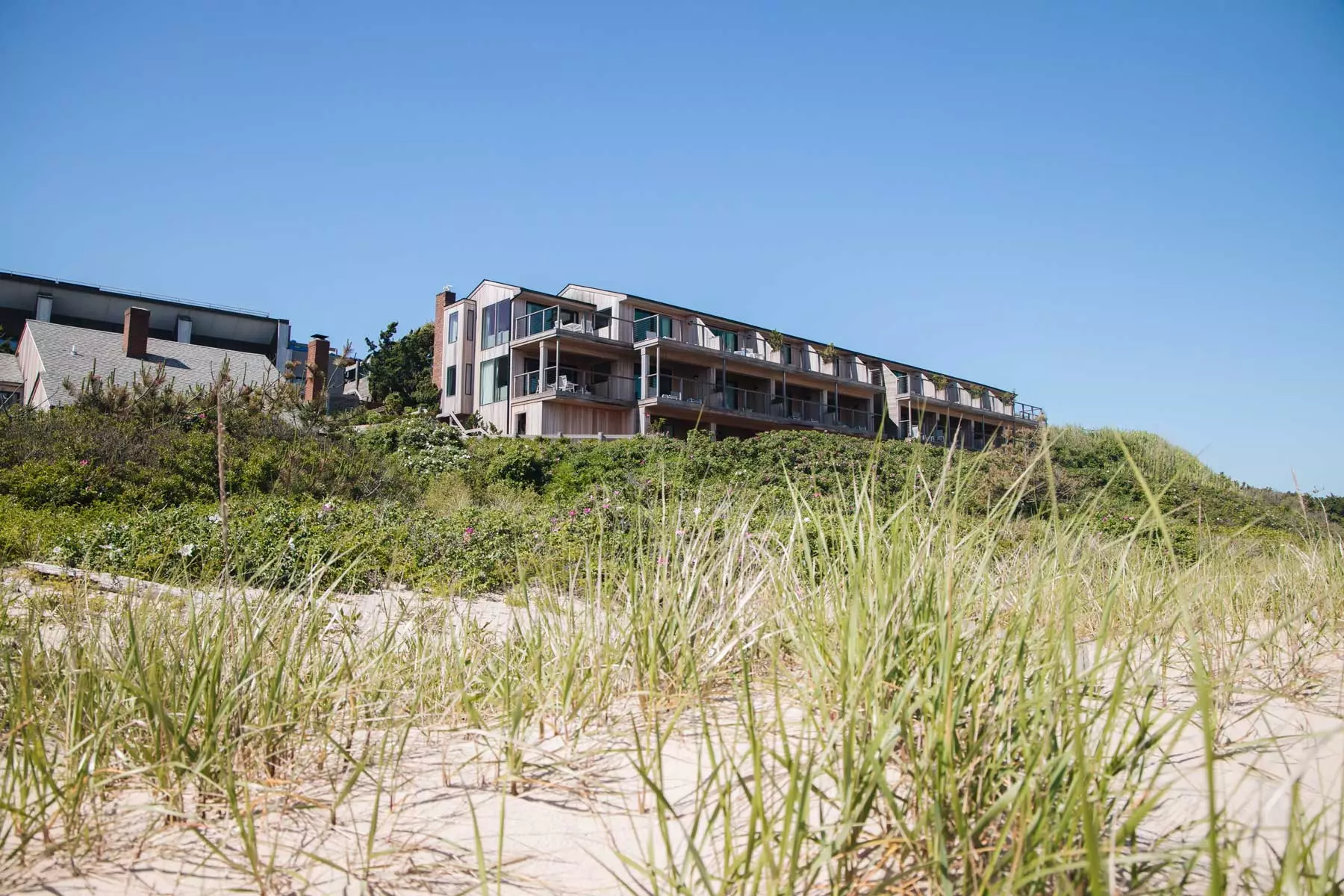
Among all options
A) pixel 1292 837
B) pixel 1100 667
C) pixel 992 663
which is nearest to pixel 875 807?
pixel 992 663

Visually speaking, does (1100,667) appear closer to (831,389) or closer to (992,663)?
(992,663)

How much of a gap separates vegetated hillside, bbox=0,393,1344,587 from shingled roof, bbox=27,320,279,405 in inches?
421

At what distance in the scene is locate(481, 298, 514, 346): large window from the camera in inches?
1283

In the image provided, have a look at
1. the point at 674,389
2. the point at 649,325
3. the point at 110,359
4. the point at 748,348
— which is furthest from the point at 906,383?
the point at 110,359

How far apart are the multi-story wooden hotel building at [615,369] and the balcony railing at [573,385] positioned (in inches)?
2.3

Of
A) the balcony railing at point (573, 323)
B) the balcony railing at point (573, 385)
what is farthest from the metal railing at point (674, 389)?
the balcony railing at point (573, 323)

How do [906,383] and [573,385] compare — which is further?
[906,383]

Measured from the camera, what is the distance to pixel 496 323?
109 feet

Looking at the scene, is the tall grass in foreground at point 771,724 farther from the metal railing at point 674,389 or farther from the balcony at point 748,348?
the balcony at point 748,348

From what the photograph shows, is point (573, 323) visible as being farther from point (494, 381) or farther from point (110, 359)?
point (110, 359)

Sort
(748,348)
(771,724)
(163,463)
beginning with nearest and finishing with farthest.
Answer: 1. (771,724)
2. (163,463)
3. (748,348)

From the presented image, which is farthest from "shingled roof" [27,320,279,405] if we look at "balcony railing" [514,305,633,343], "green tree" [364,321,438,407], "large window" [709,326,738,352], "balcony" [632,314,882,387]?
"large window" [709,326,738,352]

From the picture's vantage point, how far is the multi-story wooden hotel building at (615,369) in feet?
102

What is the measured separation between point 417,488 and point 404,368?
24.2 m
